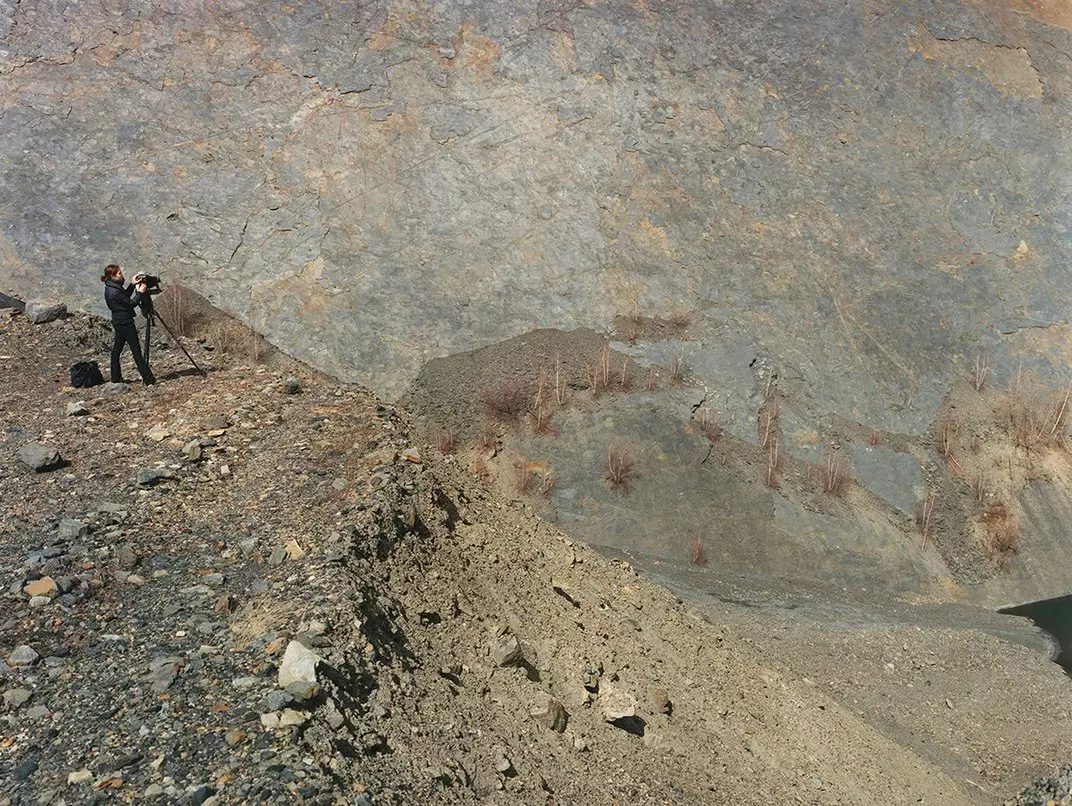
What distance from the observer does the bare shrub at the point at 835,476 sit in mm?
10141

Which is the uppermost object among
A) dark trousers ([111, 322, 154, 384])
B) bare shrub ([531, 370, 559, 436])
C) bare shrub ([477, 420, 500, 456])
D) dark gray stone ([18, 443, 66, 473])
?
dark trousers ([111, 322, 154, 384])

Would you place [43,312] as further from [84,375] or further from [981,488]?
[981,488]

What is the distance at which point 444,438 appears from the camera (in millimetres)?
9688

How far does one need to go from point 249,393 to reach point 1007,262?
390 inches

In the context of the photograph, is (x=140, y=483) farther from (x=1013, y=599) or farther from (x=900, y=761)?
(x=1013, y=599)

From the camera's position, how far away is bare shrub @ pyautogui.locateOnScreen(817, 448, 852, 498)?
10.1 meters

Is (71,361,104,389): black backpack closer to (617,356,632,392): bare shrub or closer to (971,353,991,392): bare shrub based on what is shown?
(617,356,632,392): bare shrub

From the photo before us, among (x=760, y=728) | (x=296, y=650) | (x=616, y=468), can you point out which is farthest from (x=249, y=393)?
(x=760, y=728)

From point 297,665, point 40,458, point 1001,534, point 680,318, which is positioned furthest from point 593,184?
point 297,665

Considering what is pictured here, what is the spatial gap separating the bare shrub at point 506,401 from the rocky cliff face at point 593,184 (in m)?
0.79

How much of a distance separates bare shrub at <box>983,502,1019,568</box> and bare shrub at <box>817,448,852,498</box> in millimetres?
1593

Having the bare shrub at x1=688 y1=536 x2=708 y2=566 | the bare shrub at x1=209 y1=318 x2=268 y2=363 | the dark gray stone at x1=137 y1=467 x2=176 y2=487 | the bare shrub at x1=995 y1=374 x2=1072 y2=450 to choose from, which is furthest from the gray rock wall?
the dark gray stone at x1=137 y1=467 x2=176 y2=487

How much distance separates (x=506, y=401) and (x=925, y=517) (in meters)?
4.70

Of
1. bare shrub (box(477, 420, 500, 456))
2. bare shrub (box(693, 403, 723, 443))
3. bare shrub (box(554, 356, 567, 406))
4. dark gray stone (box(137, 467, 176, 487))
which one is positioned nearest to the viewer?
dark gray stone (box(137, 467, 176, 487))
